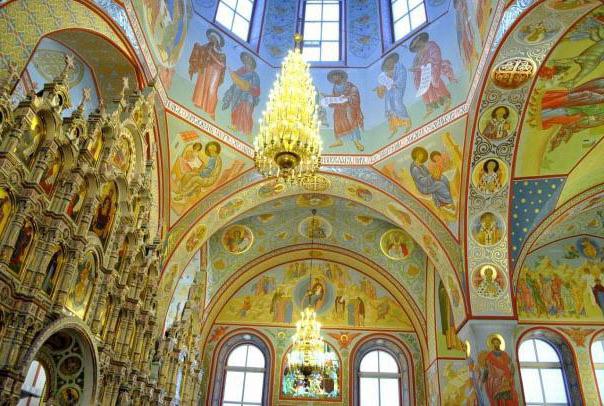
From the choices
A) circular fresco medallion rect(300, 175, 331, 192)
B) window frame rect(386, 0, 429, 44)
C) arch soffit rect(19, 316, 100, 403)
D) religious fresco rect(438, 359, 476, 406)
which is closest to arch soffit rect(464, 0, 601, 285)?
window frame rect(386, 0, 429, 44)

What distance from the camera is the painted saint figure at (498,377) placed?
11.9 m

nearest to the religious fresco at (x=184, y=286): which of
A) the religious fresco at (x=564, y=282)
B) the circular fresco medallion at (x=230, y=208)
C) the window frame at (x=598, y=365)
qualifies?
the circular fresco medallion at (x=230, y=208)

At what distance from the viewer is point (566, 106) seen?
466 inches

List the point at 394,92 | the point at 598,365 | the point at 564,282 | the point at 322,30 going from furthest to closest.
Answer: the point at 564,282 < the point at 598,365 < the point at 322,30 < the point at 394,92

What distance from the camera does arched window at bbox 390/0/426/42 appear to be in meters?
14.3

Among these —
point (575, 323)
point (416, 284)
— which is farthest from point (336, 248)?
point (575, 323)

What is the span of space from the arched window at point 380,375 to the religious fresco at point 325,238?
218 cm

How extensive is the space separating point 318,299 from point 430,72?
378 inches

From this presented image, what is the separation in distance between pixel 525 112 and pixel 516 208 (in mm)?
2634

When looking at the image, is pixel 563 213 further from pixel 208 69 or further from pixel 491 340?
pixel 208 69

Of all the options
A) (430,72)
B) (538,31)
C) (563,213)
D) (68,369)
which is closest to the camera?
(68,369)

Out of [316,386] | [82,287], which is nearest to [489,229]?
[316,386]

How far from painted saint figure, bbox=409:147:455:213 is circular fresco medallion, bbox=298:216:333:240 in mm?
4774

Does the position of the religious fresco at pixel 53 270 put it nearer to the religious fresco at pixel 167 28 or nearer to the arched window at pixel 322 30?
the religious fresco at pixel 167 28
